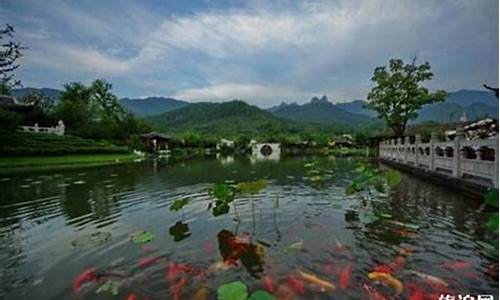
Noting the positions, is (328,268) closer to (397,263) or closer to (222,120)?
(397,263)

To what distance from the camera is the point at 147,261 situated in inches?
203

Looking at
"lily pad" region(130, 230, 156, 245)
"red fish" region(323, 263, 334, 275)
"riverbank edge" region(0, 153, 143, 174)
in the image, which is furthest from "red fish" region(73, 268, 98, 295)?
"riverbank edge" region(0, 153, 143, 174)

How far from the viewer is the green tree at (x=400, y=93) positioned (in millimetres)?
28297

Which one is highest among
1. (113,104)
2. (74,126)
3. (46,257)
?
(113,104)

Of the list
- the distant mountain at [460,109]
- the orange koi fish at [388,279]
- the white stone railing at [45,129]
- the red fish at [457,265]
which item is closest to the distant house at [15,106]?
the white stone railing at [45,129]

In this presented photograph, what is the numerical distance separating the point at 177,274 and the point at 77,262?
61.3 inches

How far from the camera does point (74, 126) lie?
41594mm

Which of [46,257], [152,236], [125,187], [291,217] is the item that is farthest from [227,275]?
[125,187]

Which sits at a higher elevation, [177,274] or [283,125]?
[283,125]

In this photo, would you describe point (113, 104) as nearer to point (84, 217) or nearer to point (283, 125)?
point (84, 217)

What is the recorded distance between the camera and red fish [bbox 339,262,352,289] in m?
4.23

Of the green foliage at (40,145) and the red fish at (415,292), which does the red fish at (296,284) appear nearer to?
the red fish at (415,292)

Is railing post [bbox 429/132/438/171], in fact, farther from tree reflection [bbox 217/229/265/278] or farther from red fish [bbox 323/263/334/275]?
red fish [bbox 323/263/334/275]

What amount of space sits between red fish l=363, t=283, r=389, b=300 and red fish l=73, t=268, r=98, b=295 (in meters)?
3.12
